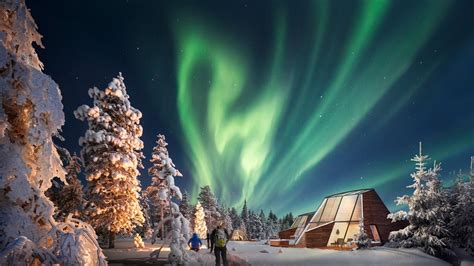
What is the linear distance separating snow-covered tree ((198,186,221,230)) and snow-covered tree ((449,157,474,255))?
56.3m

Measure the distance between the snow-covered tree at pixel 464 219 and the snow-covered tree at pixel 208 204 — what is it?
56.3m

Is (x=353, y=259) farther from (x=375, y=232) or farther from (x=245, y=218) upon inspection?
(x=245, y=218)

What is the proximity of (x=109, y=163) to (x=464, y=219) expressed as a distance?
24563mm

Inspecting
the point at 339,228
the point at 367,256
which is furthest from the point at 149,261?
the point at 339,228

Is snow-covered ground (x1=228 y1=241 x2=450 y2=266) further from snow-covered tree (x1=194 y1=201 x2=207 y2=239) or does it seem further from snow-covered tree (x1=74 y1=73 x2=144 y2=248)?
snow-covered tree (x1=194 y1=201 x2=207 y2=239)

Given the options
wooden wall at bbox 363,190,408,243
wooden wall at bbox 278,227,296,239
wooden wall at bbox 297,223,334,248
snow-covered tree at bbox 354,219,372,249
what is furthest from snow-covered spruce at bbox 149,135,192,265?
wooden wall at bbox 278,227,296,239

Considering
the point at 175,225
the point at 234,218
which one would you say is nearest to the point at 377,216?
the point at 175,225

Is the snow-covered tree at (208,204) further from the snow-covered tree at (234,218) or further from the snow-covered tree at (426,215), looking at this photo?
the snow-covered tree at (426,215)

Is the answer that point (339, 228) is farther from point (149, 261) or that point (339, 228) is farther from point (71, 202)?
point (71, 202)

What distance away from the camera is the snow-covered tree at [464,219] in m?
20.5

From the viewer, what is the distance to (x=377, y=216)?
29.4 metres

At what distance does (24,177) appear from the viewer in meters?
5.56

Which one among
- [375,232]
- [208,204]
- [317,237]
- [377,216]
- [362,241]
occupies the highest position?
[208,204]

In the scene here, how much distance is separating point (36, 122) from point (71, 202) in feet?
73.4
